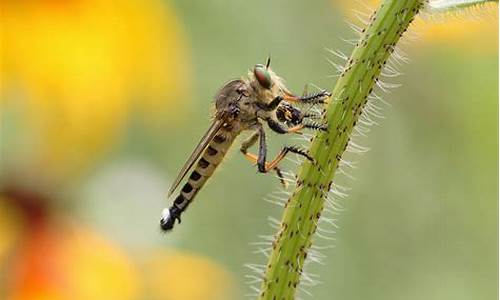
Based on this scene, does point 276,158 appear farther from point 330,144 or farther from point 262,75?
point 330,144

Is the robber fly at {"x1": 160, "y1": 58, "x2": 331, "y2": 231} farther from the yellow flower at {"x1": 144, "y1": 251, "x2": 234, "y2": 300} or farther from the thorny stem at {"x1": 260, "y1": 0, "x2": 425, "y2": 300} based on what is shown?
the yellow flower at {"x1": 144, "y1": 251, "x2": 234, "y2": 300}

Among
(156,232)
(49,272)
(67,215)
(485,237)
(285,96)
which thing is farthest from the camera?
(485,237)

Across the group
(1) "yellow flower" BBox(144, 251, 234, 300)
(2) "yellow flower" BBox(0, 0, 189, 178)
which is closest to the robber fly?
(2) "yellow flower" BBox(0, 0, 189, 178)

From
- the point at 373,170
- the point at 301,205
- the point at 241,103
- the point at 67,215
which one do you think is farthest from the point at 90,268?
the point at 373,170

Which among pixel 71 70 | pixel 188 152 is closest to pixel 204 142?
pixel 71 70

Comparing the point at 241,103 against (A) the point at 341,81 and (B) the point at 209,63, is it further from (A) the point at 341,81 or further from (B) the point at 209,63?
(B) the point at 209,63

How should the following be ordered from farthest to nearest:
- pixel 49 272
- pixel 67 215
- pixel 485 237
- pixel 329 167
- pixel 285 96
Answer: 1. pixel 485 237
2. pixel 67 215
3. pixel 49 272
4. pixel 285 96
5. pixel 329 167
